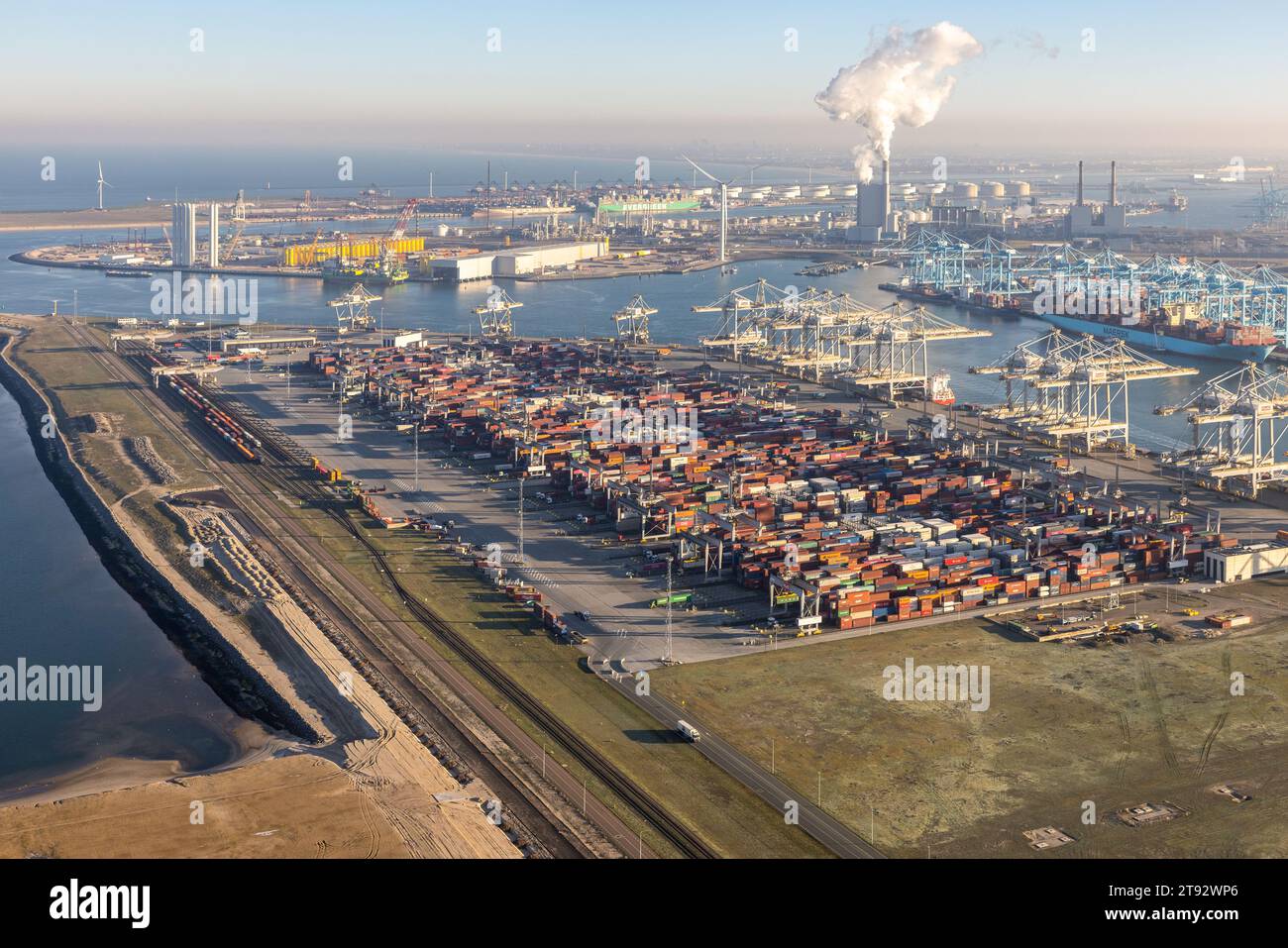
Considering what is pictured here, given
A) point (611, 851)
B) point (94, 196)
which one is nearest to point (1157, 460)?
point (611, 851)

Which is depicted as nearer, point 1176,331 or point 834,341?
point 834,341

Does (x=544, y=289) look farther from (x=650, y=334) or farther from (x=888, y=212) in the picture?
(x=888, y=212)

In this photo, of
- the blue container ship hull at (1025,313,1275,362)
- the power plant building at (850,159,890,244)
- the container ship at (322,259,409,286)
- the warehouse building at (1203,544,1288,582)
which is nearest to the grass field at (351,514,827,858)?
the warehouse building at (1203,544,1288,582)
